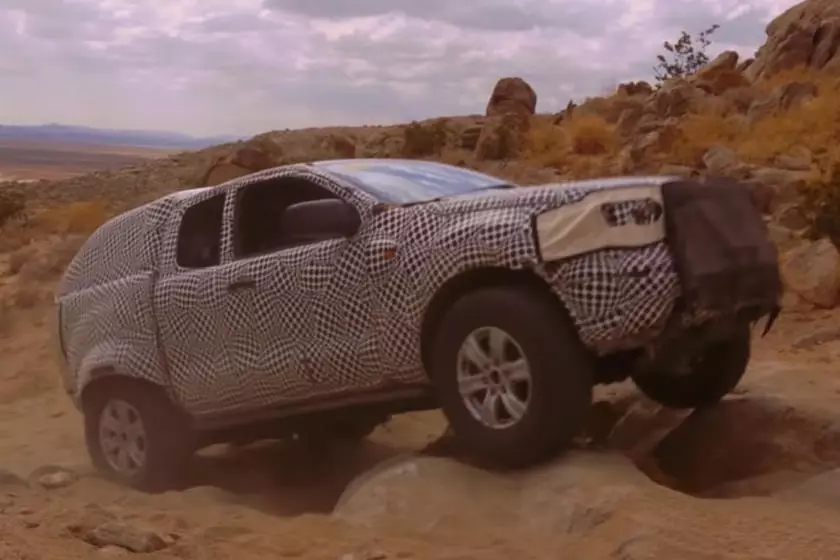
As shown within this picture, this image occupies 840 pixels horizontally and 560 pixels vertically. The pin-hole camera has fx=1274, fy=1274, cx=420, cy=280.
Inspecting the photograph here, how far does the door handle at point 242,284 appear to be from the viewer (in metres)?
6.86

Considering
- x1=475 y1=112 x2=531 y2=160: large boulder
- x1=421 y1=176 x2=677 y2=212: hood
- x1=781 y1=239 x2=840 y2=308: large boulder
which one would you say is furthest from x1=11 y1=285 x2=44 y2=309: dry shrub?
x1=421 y1=176 x2=677 y2=212: hood

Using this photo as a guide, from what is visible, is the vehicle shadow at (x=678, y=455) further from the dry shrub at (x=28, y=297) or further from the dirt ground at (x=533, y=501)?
the dry shrub at (x=28, y=297)

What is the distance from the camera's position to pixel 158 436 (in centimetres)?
747

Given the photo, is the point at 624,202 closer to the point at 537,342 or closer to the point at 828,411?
A: the point at 537,342

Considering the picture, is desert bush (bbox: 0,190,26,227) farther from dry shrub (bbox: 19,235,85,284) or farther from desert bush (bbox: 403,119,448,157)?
desert bush (bbox: 403,119,448,157)

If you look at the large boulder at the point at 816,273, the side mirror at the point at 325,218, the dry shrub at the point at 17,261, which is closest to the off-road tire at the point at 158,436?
the side mirror at the point at 325,218

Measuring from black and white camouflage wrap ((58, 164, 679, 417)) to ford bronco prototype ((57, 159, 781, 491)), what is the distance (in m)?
0.01

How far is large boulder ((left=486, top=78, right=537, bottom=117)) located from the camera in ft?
107

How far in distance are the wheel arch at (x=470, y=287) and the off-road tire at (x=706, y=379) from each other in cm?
108

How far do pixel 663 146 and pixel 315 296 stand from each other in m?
14.6

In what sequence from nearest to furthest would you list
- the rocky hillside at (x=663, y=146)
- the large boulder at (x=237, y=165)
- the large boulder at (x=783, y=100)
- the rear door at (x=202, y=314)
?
the rear door at (x=202, y=314)
the rocky hillside at (x=663, y=146)
the large boulder at (x=237, y=165)
the large boulder at (x=783, y=100)

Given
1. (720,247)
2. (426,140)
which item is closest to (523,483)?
(720,247)

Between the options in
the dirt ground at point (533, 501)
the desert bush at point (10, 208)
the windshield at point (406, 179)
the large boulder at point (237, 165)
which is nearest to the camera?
the dirt ground at point (533, 501)

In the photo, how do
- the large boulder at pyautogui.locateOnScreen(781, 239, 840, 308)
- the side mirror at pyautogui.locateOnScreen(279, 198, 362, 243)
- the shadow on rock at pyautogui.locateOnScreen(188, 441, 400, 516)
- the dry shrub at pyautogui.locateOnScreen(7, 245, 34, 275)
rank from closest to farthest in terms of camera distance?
the side mirror at pyautogui.locateOnScreen(279, 198, 362, 243), the shadow on rock at pyautogui.locateOnScreen(188, 441, 400, 516), the large boulder at pyautogui.locateOnScreen(781, 239, 840, 308), the dry shrub at pyautogui.locateOnScreen(7, 245, 34, 275)
